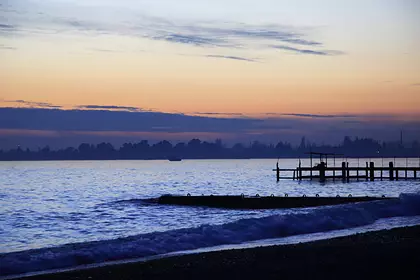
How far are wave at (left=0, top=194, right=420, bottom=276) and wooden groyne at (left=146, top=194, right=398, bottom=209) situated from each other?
29.5ft

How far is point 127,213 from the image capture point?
149ft

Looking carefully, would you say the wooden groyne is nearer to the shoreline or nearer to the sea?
the sea

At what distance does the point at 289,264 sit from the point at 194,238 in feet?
27.7

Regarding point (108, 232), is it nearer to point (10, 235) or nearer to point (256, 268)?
point (10, 235)

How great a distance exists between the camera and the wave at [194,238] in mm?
18281

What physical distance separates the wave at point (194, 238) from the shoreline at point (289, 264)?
274cm

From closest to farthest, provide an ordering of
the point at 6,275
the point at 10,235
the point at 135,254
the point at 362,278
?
the point at 362,278, the point at 6,275, the point at 135,254, the point at 10,235

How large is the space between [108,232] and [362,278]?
21.6m

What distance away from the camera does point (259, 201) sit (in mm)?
46062

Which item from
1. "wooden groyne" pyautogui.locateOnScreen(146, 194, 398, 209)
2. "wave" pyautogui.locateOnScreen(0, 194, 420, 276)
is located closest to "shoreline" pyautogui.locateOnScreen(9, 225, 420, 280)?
"wave" pyautogui.locateOnScreen(0, 194, 420, 276)

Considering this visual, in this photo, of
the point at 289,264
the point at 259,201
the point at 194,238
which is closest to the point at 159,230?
the point at 194,238

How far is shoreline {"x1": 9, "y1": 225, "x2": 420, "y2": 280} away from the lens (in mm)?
13297

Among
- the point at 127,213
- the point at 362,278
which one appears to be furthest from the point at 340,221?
the point at 127,213

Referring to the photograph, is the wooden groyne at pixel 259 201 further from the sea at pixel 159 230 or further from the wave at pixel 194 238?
the wave at pixel 194 238
